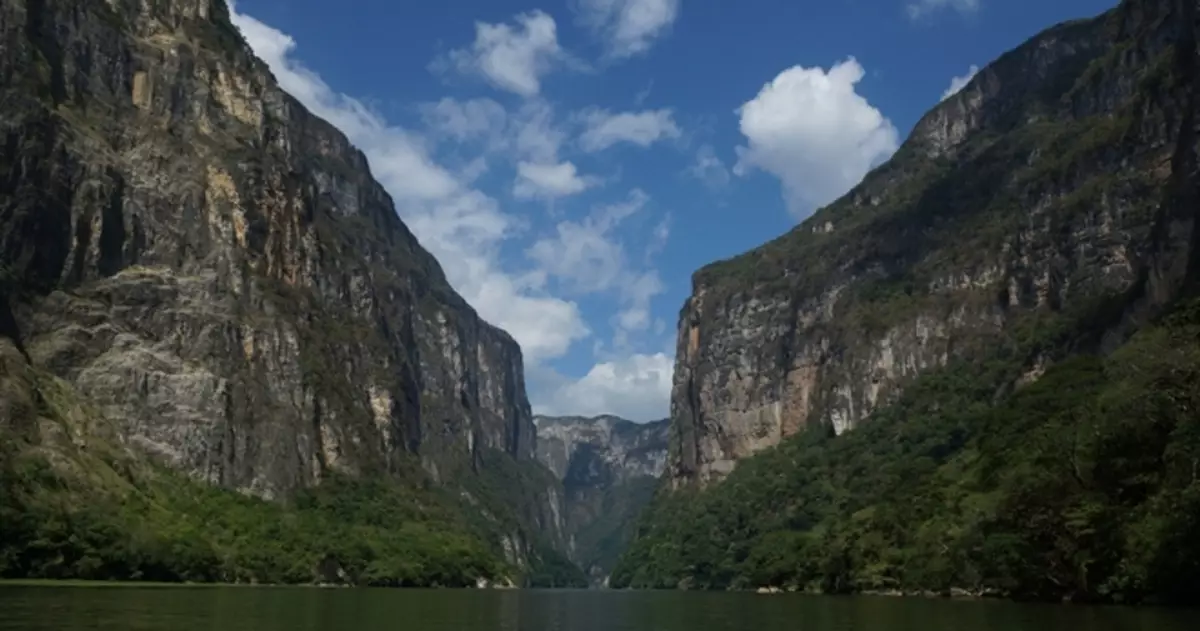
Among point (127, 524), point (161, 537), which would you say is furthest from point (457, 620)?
point (127, 524)

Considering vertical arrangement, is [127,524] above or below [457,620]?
above

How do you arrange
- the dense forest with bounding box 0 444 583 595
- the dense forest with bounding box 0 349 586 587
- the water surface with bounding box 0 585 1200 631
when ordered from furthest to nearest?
the dense forest with bounding box 0 349 586 587 < the dense forest with bounding box 0 444 583 595 < the water surface with bounding box 0 585 1200 631

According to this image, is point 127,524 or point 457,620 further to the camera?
point 127,524

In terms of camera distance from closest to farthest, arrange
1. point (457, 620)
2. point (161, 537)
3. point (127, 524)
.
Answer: point (457, 620) → point (127, 524) → point (161, 537)

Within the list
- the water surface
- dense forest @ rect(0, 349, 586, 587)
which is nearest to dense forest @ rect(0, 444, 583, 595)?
dense forest @ rect(0, 349, 586, 587)

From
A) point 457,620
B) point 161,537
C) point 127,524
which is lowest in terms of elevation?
point 457,620

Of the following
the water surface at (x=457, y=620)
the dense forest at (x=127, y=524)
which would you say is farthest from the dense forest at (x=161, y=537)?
the water surface at (x=457, y=620)

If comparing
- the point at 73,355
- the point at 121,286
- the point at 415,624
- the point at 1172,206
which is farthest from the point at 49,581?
the point at 1172,206

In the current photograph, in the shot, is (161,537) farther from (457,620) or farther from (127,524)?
(457,620)

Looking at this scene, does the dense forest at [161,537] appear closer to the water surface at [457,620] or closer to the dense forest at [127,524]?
the dense forest at [127,524]

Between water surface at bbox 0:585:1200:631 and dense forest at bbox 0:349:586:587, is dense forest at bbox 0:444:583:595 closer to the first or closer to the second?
dense forest at bbox 0:349:586:587

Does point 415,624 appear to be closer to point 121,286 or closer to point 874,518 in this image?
point 874,518
